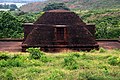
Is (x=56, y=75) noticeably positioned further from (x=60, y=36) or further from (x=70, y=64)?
(x=60, y=36)

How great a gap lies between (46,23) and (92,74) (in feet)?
33.4

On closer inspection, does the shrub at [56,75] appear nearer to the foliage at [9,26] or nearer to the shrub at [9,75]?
the shrub at [9,75]

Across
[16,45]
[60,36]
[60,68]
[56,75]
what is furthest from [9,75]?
[16,45]

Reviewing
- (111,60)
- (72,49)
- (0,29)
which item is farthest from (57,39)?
(0,29)

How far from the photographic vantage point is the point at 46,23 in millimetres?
24234

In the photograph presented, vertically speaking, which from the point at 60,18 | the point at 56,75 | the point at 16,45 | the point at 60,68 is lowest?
the point at 16,45

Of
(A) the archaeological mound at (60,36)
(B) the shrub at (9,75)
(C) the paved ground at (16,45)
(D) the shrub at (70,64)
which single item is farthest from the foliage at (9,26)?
(B) the shrub at (9,75)

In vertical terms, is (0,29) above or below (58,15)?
below

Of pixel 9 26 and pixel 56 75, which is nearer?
pixel 56 75

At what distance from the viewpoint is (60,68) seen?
16.5 metres

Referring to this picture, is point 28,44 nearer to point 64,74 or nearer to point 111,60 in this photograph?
point 111,60

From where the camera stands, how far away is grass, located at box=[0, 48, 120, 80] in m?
14.2

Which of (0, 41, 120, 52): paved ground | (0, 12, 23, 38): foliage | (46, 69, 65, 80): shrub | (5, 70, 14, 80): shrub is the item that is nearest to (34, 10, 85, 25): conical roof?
(0, 41, 120, 52): paved ground

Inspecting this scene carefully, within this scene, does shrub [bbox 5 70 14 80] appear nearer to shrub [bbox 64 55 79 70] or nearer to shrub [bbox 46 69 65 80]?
shrub [bbox 46 69 65 80]
